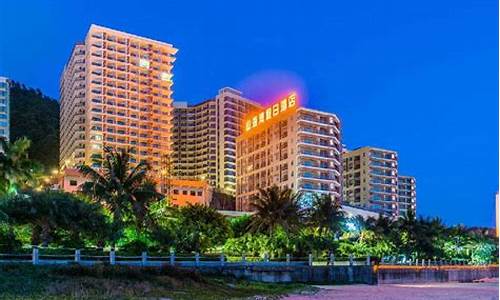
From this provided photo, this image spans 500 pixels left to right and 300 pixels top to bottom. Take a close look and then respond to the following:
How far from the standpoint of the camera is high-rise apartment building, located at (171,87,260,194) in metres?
129

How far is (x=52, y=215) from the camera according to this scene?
107ft

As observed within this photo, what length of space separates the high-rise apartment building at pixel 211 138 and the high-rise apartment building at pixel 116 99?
17853 millimetres

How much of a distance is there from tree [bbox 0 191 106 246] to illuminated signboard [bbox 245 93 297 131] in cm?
6529

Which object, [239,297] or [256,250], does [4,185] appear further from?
[256,250]

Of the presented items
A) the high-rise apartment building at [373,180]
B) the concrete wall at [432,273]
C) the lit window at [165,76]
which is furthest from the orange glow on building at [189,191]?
the concrete wall at [432,273]

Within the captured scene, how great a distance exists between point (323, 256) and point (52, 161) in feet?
248

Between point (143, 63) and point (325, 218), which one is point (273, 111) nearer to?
point (143, 63)

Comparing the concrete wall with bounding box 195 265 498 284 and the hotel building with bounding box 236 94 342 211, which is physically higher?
the hotel building with bounding box 236 94 342 211

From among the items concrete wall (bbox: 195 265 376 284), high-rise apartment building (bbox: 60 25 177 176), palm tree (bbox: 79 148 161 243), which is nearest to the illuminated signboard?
high-rise apartment building (bbox: 60 25 177 176)

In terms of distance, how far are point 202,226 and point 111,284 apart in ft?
78.9

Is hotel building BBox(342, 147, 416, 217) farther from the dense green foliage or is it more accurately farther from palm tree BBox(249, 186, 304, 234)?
palm tree BBox(249, 186, 304, 234)

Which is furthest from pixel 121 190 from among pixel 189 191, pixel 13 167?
pixel 189 191

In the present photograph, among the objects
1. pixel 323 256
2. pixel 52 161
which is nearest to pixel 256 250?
pixel 323 256

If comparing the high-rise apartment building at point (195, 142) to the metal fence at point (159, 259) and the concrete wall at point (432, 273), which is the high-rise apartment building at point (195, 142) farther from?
the metal fence at point (159, 259)
